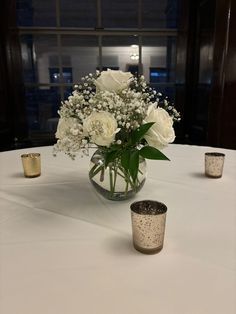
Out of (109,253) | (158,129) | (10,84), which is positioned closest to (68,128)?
(158,129)

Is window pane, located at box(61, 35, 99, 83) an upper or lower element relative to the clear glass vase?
upper

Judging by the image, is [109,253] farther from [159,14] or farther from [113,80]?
[159,14]

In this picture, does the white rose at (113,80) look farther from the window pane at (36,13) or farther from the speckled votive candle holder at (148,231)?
Result: the window pane at (36,13)

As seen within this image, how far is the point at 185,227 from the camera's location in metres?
0.63

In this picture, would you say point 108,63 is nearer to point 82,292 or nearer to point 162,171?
point 162,171

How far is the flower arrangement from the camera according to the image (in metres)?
0.65

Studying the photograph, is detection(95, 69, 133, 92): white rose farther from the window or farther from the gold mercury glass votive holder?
the window

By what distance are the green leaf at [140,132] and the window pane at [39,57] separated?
1.94 meters

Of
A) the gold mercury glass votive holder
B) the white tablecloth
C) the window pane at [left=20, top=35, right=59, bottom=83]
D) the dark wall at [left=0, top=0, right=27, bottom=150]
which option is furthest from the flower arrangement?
the window pane at [left=20, top=35, right=59, bottom=83]

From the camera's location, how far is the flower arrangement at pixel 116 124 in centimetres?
65

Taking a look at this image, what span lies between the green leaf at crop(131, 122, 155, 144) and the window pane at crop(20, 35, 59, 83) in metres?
1.94

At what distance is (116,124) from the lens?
0.64 meters

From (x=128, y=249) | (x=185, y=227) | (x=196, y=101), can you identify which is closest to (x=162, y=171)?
(x=185, y=227)

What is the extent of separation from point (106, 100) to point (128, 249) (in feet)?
1.12
